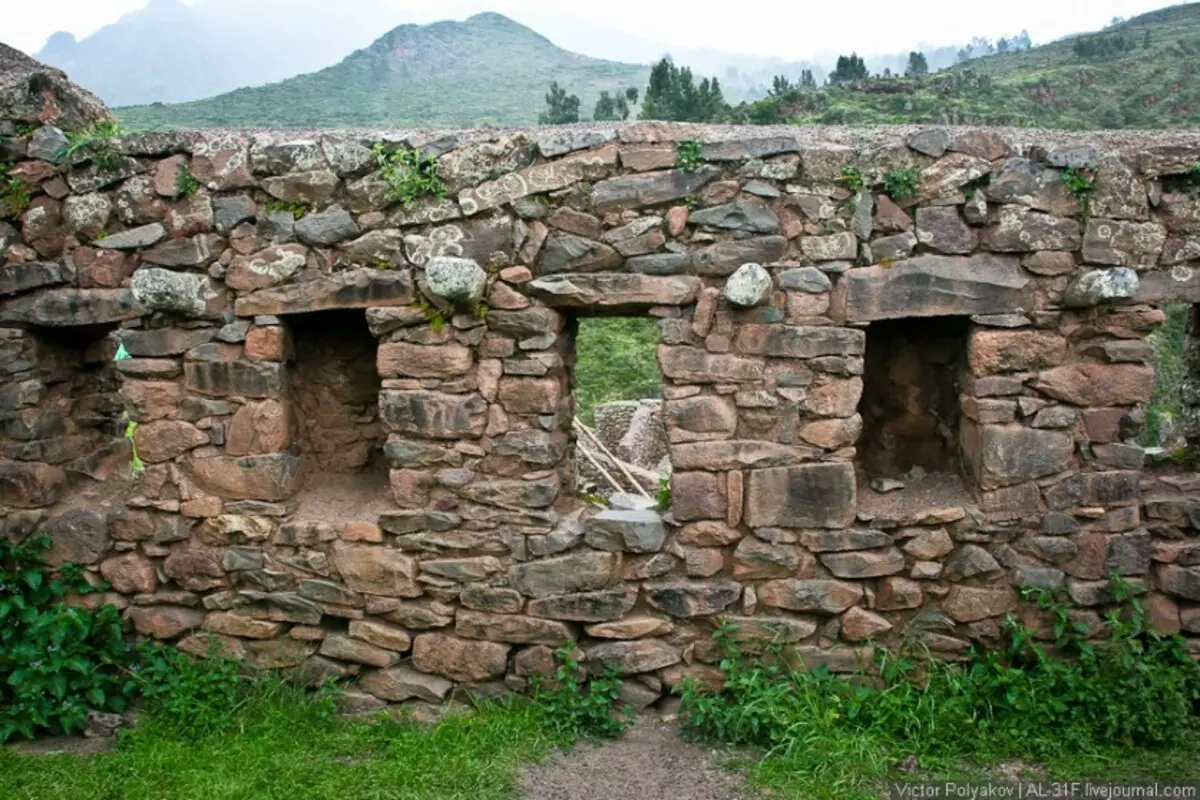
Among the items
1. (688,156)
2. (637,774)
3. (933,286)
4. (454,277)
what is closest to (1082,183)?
(933,286)

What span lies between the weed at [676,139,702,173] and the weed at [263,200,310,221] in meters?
1.96

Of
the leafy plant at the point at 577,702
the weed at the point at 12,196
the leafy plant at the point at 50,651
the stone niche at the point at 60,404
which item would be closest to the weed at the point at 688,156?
the leafy plant at the point at 577,702

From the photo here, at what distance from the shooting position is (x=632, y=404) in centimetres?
1141

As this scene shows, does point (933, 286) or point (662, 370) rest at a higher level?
point (933, 286)

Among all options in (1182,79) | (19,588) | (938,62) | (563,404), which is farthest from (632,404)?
(938,62)

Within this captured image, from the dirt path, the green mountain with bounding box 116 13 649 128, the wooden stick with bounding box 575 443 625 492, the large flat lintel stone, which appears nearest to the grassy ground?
the dirt path

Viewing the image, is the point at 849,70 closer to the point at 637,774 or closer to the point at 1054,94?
the point at 1054,94

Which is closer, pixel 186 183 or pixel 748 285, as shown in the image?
pixel 748 285

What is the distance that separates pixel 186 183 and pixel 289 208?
58cm

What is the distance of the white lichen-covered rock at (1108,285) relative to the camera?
412cm

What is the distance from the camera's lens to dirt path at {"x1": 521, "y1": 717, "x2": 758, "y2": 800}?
3.99 meters

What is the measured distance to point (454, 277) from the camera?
167 inches

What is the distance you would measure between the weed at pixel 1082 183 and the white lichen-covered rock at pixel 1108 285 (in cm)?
29

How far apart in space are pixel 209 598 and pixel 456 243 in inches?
96.6
